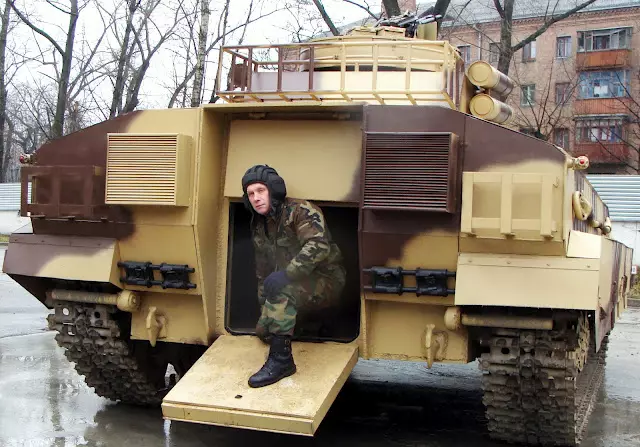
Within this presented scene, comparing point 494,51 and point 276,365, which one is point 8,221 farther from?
point 276,365

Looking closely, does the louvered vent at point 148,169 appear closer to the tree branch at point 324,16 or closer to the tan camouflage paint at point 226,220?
the tan camouflage paint at point 226,220

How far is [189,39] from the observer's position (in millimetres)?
19734

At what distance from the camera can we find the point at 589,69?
113 ft

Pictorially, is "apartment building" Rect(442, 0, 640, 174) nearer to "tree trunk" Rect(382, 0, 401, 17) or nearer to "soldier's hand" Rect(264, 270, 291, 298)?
"tree trunk" Rect(382, 0, 401, 17)

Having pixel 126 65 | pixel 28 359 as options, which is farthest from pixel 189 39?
pixel 28 359

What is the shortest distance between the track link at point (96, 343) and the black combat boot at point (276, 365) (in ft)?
3.80

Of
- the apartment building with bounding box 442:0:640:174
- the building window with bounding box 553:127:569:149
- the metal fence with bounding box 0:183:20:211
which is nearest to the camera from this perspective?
the metal fence with bounding box 0:183:20:211

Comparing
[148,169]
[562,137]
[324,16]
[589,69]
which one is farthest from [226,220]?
[589,69]

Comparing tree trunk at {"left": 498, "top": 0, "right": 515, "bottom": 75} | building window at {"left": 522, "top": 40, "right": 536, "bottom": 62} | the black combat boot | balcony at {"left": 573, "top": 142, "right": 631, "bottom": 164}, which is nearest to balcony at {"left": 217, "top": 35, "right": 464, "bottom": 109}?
the black combat boot

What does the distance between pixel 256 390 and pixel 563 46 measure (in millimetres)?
33711

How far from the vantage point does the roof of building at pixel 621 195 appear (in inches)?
621

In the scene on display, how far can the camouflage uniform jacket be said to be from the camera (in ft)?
16.1

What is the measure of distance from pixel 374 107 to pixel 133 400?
282 cm

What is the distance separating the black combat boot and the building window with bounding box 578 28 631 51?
32.9 m
